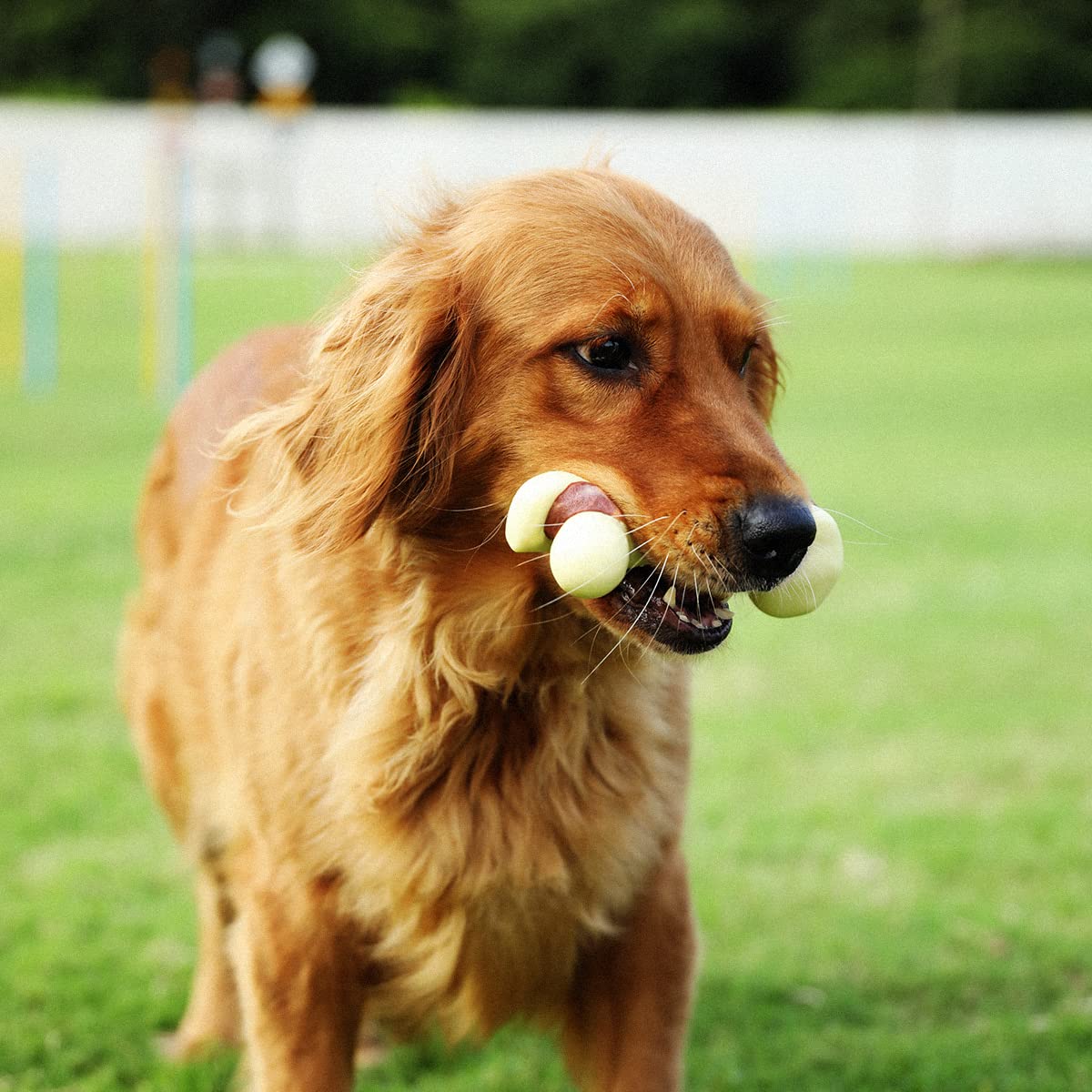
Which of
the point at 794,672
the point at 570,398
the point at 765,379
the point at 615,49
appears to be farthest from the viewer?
the point at 615,49

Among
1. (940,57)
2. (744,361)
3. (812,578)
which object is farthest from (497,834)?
(940,57)

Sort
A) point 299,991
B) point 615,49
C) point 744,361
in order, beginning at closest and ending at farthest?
1. point 299,991
2. point 744,361
3. point 615,49

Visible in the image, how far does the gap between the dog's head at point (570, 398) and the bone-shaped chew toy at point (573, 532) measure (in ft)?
0.14

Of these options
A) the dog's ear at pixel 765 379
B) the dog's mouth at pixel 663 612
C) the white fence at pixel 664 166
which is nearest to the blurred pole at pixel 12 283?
the dog's ear at pixel 765 379

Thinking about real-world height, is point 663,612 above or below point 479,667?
above

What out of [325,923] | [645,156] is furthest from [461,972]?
[645,156]

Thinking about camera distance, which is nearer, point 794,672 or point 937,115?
point 794,672

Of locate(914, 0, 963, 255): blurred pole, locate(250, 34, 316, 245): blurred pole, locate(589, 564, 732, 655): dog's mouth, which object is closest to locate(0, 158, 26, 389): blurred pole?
locate(589, 564, 732, 655): dog's mouth

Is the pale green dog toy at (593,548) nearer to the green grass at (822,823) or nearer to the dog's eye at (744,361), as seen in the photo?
the dog's eye at (744,361)

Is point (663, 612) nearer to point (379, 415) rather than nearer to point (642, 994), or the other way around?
point (379, 415)

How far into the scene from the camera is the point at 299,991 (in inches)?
113

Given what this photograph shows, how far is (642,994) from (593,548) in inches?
39.0

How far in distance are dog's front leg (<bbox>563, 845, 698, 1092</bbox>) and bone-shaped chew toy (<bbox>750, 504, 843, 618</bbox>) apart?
1.90 ft

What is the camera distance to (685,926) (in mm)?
3025
